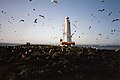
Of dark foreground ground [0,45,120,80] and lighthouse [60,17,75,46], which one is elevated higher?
lighthouse [60,17,75,46]

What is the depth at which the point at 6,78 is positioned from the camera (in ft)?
43.8

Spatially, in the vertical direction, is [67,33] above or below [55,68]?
above

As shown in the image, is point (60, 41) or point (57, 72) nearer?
point (57, 72)

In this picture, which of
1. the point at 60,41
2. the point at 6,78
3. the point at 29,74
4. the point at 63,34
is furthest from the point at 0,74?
the point at 63,34

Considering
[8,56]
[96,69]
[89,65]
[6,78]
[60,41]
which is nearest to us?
[6,78]

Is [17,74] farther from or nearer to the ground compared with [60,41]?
nearer to the ground

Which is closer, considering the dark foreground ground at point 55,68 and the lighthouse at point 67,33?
the dark foreground ground at point 55,68

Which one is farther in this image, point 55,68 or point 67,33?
point 67,33

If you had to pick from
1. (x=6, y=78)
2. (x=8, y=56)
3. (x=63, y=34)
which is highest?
(x=63, y=34)

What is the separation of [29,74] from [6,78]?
1488 millimetres

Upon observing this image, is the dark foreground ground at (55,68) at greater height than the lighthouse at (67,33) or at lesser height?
lesser

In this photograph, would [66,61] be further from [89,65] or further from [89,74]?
[89,74]

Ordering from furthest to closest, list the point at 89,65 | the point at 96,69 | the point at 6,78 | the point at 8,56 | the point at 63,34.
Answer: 1. the point at 63,34
2. the point at 8,56
3. the point at 89,65
4. the point at 96,69
5. the point at 6,78

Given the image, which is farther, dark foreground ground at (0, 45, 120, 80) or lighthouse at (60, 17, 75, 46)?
lighthouse at (60, 17, 75, 46)
